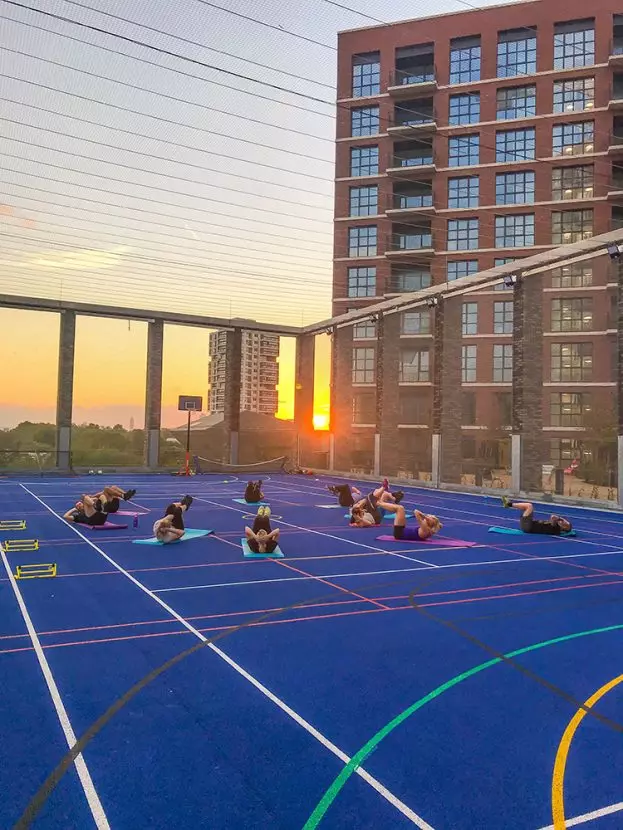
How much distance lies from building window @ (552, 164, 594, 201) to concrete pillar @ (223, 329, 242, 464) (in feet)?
111

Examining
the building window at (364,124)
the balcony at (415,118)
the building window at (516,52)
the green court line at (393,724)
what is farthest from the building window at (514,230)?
the green court line at (393,724)

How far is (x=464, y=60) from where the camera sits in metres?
58.8

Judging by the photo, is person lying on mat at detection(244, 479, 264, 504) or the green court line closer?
the green court line

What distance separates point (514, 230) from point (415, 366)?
15.3 m

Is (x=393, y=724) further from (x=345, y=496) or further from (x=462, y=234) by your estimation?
(x=462, y=234)

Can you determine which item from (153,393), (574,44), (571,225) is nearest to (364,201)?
(571,225)

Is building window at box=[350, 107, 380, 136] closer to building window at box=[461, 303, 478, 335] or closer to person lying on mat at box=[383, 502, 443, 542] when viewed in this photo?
building window at box=[461, 303, 478, 335]

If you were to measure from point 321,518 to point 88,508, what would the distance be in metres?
7.08

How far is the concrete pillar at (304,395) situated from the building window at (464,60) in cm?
3249

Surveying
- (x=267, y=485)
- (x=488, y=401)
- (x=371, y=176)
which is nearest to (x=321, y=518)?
(x=267, y=485)

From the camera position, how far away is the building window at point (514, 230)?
5722 cm

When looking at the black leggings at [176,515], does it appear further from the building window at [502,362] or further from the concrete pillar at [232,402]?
the building window at [502,362]

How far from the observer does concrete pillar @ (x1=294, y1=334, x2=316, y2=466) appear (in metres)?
44.6

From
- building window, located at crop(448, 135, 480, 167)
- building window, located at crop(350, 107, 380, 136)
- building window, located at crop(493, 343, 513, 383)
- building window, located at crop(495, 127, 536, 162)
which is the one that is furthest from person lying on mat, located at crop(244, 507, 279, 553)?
building window, located at crop(350, 107, 380, 136)
